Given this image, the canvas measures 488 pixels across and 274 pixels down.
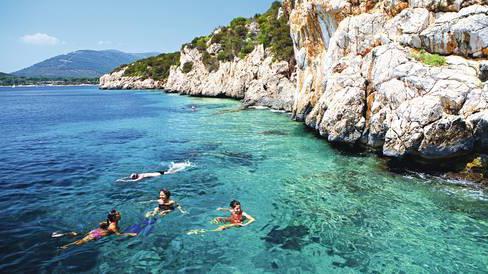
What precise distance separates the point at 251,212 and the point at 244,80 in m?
57.8

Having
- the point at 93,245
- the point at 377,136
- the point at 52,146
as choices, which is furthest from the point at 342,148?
the point at 52,146

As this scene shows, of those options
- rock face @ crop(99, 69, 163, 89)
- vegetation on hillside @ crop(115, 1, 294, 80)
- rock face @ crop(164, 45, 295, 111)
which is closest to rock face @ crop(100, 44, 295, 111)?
rock face @ crop(164, 45, 295, 111)

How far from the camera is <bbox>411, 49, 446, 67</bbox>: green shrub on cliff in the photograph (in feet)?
55.7

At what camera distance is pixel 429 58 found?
688 inches

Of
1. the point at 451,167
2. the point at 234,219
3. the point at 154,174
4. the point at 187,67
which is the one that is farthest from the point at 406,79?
the point at 187,67

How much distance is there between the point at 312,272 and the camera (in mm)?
9219

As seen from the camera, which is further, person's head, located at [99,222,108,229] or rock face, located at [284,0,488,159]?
rock face, located at [284,0,488,159]

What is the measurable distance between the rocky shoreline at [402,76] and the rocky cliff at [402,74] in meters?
0.04

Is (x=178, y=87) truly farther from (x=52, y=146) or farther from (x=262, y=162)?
(x=262, y=162)

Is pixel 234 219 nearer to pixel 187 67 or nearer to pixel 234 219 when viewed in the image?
pixel 234 219

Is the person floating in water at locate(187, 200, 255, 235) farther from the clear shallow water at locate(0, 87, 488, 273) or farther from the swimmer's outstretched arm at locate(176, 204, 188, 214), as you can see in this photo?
the swimmer's outstretched arm at locate(176, 204, 188, 214)

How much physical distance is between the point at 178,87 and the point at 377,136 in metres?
83.5

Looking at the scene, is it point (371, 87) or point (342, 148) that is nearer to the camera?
point (371, 87)

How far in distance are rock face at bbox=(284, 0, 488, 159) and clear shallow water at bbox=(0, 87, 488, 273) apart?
2.10 metres
